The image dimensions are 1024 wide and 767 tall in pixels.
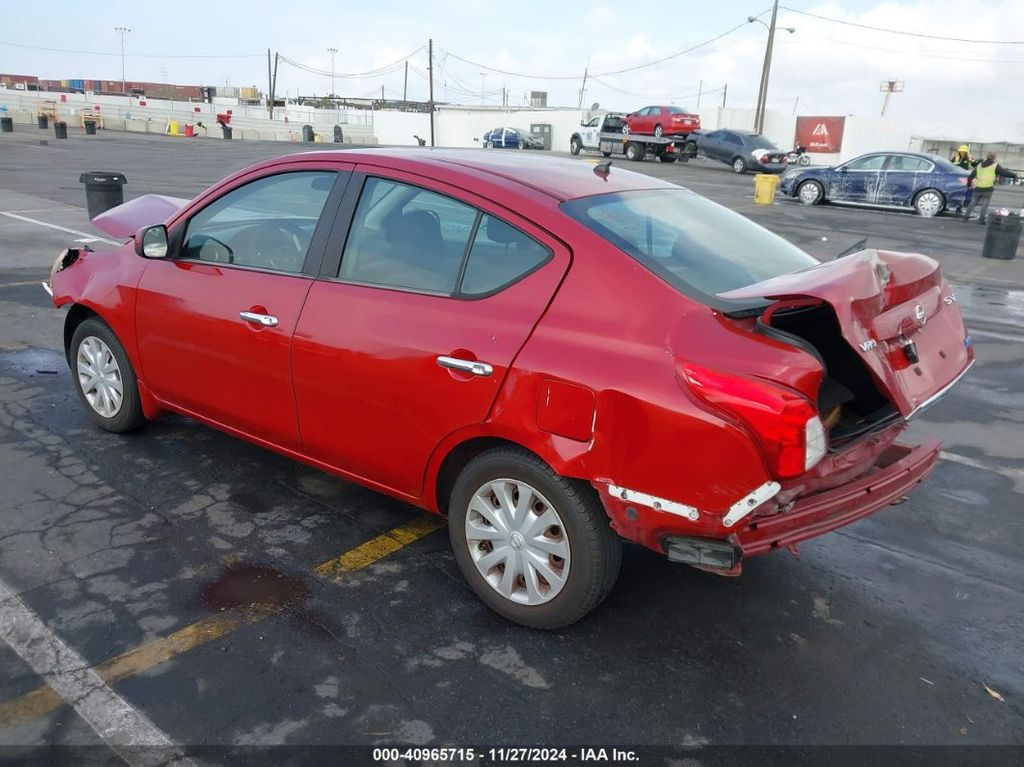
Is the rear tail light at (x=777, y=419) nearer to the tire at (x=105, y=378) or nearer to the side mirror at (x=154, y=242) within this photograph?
the side mirror at (x=154, y=242)

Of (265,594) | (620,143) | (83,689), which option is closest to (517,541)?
(265,594)

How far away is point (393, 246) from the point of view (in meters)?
3.59

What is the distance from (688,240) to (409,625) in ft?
6.34

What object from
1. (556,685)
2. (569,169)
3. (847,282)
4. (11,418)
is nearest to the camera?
(847,282)

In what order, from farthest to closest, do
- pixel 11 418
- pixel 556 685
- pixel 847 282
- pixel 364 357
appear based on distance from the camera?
pixel 11 418 < pixel 364 357 < pixel 556 685 < pixel 847 282

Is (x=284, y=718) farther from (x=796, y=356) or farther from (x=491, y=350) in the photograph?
(x=796, y=356)

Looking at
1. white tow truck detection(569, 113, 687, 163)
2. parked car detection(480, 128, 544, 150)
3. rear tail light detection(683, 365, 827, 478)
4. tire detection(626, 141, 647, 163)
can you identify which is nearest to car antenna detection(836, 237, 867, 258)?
rear tail light detection(683, 365, 827, 478)

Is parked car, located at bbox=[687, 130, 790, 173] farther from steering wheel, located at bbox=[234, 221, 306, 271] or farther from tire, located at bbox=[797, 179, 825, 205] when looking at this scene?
steering wheel, located at bbox=[234, 221, 306, 271]

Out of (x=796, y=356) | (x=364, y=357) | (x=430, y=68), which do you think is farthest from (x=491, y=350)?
(x=430, y=68)

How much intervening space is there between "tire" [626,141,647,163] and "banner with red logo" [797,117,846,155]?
1410 cm

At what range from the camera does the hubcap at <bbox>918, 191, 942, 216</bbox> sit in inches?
787

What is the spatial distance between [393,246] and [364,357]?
1.67 feet

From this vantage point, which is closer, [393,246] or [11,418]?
[393,246]

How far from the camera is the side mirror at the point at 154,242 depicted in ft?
14.3
